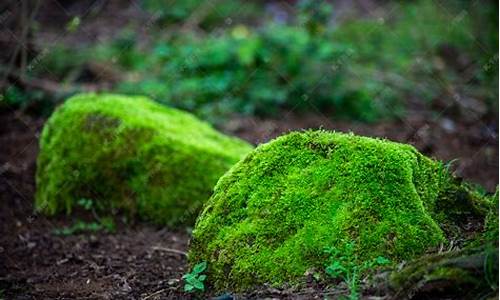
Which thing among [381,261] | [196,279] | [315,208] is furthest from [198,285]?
[381,261]

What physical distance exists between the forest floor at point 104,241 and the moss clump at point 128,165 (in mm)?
228

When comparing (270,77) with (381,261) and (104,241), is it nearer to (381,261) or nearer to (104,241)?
(104,241)

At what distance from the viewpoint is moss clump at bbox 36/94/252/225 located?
18.0 ft

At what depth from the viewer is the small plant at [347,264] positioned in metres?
2.86

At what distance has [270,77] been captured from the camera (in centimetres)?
891

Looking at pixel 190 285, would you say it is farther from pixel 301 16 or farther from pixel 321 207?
pixel 301 16

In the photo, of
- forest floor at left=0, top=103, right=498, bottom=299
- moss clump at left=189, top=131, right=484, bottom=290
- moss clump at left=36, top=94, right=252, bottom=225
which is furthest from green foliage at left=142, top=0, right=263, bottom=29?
moss clump at left=189, top=131, right=484, bottom=290

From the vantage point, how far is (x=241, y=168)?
357 cm

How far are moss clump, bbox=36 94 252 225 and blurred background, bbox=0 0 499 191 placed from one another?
1.16m

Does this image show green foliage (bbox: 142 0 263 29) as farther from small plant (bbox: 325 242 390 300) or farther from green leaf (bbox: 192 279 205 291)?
small plant (bbox: 325 242 390 300)

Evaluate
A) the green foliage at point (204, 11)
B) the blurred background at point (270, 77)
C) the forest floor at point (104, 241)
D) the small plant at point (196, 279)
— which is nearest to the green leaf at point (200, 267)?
the small plant at point (196, 279)

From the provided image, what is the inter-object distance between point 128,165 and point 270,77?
385 centimetres

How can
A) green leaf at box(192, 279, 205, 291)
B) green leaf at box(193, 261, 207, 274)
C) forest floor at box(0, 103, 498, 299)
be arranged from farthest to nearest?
forest floor at box(0, 103, 498, 299), green leaf at box(193, 261, 207, 274), green leaf at box(192, 279, 205, 291)

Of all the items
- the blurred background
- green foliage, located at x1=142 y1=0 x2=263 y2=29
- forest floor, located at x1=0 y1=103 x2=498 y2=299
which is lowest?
forest floor, located at x1=0 y1=103 x2=498 y2=299
